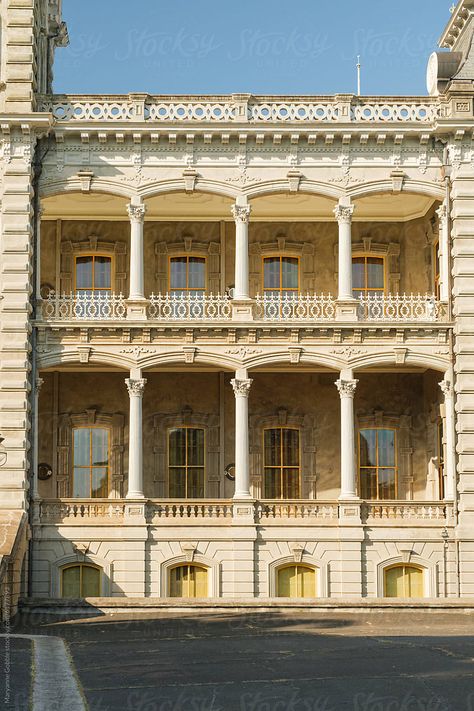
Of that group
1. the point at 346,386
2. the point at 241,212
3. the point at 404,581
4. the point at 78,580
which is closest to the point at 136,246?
the point at 241,212

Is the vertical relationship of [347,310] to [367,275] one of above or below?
below

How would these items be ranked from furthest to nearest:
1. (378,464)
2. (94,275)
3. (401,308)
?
(94,275) → (378,464) → (401,308)

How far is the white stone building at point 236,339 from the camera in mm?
30625

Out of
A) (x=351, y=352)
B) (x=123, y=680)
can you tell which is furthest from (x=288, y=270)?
(x=123, y=680)

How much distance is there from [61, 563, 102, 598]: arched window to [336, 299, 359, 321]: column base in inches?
332

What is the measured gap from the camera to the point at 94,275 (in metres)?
34.4

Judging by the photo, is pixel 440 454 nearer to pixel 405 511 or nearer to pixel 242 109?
pixel 405 511

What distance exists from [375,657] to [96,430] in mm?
17119

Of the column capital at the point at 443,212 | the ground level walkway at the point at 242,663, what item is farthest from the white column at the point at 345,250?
the ground level walkway at the point at 242,663

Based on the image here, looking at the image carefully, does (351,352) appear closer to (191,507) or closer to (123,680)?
(191,507)

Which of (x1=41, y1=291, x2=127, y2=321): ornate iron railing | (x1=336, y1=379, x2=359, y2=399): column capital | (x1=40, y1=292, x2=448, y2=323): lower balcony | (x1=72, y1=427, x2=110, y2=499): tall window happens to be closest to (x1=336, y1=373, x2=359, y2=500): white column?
(x1=336, y1=379, x2=359, y2=399): column capital

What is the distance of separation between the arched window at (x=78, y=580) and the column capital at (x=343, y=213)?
33.9 ft

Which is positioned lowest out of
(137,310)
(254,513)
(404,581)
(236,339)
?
(404,581)

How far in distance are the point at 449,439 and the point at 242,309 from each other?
19.3ft
